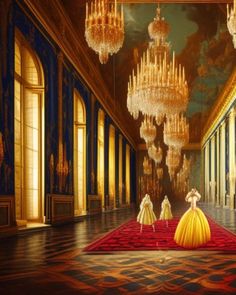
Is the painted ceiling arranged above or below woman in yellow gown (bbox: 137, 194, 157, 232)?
above

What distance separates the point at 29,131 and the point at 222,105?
560 inches

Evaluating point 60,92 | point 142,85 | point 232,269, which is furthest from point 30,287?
point 60,92

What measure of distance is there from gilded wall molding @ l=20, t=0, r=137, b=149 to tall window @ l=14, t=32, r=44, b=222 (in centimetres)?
109

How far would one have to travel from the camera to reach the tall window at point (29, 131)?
10219mm

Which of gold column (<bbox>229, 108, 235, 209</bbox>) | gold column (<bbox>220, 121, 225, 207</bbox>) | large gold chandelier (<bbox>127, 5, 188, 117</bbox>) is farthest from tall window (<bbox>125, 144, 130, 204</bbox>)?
large gold chandelier (<bbox>127, 5, 188, 117</bbox>)

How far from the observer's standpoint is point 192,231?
6.78 metres

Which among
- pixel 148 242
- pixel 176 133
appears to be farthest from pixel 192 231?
pixel 176 133

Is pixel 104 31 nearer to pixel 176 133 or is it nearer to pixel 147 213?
pixel 147 213

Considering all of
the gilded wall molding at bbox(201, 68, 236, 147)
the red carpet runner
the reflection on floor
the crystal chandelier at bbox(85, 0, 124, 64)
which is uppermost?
the gilded wall molding at bbox(201, 68, 236, 147)

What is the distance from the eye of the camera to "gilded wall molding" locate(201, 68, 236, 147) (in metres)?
19.2

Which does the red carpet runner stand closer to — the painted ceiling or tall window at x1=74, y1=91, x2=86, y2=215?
tall window at x1=74, y1=91, x2=86, y2=215

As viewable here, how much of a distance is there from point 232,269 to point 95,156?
1295 cm

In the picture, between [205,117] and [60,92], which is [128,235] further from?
[205,117]

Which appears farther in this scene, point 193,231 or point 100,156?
point 100,156
